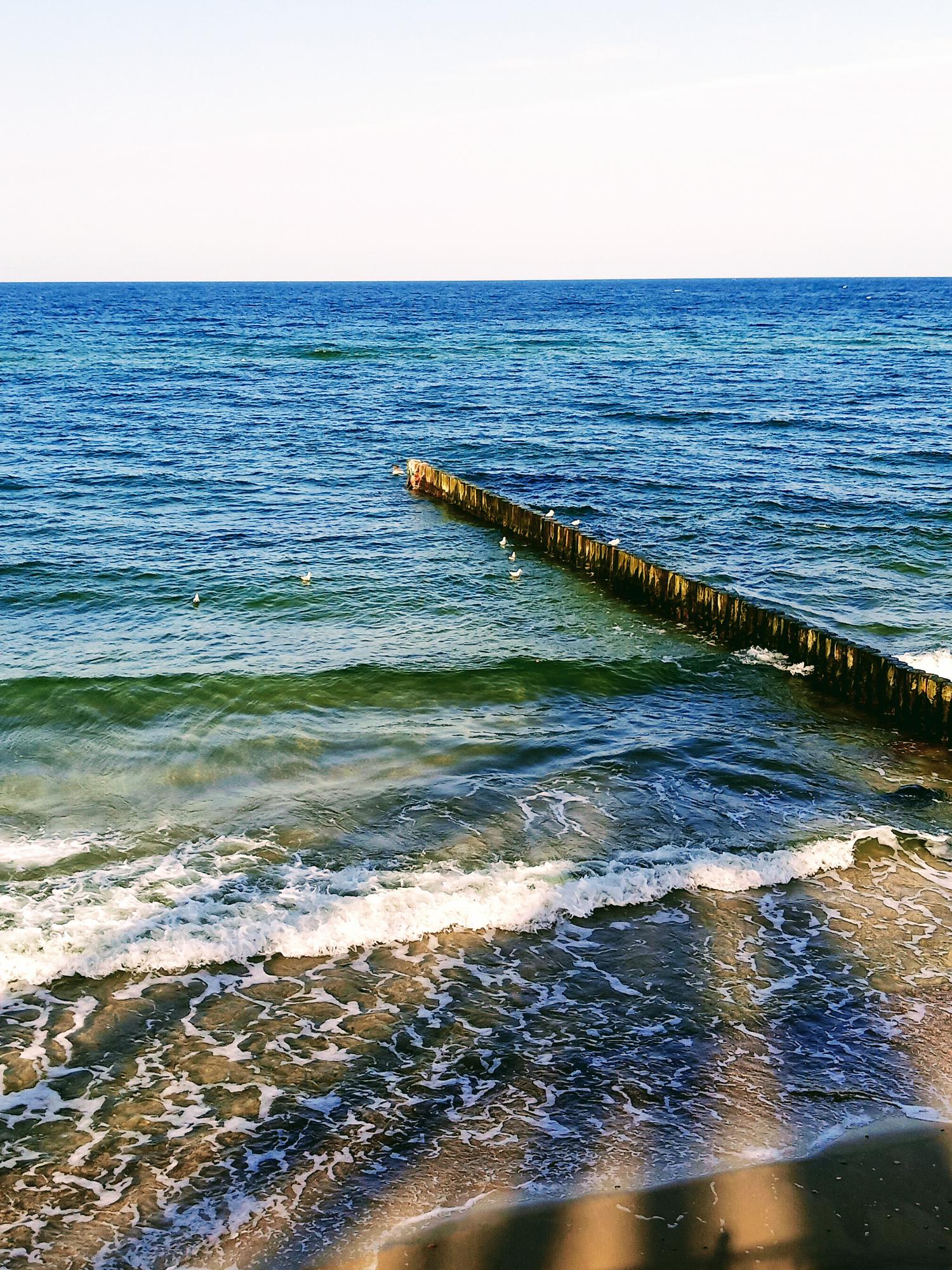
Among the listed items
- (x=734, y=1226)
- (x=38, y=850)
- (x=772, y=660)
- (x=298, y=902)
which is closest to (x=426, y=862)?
(x=298, y=902)

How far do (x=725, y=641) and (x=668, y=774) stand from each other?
4870mm

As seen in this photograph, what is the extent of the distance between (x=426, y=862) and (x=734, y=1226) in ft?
16.6

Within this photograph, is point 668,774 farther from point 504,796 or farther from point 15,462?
point 15,462

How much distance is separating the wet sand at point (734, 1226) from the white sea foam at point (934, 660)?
990cm

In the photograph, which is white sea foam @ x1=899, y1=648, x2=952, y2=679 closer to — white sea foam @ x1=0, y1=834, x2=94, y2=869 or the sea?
the sea

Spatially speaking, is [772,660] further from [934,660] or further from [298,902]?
[298,902]

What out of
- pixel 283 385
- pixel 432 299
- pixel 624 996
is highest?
pixel 432 299

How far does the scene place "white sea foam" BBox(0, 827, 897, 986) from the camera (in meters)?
9.05

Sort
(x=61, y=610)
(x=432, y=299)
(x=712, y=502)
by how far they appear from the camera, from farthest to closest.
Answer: (x=432, y=299)
(x=712, y=502)
(x=61, y=610)

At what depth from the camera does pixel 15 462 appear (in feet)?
102

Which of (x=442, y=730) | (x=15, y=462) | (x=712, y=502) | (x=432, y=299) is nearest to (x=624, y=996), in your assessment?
(x=442, y=730)

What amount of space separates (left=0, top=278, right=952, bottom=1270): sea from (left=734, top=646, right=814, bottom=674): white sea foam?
3.4 inches

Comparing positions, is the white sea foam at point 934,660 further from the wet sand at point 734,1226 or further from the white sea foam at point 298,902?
the wet sand at point 734,1226

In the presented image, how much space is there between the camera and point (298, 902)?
9.78 meters
